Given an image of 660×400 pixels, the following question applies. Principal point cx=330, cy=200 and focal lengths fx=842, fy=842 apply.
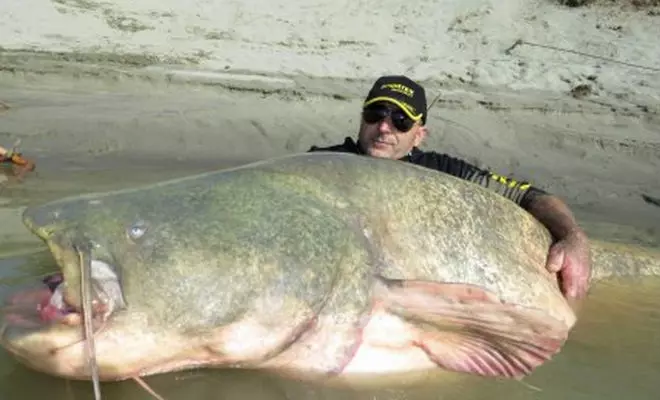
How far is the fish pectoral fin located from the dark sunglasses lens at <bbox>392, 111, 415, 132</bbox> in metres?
1.23

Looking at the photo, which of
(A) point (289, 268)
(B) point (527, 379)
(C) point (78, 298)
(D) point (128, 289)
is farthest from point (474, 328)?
(C) point (78, 298)

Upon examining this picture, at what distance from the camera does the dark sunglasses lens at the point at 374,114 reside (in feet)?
12.4

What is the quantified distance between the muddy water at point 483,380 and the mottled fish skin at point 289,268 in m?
0.14

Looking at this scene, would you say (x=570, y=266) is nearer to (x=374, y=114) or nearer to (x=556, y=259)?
(x=556, y=259)

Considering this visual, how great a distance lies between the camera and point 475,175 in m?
3.98

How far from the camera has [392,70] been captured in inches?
361

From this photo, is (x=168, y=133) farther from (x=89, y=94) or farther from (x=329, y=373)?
(x=329, y=373)

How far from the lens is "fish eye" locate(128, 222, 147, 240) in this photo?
234cm

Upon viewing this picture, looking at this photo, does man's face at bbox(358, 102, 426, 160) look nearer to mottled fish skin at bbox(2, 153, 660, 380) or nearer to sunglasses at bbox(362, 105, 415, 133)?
sunglasses at bbox(362, 105, 415, 133)

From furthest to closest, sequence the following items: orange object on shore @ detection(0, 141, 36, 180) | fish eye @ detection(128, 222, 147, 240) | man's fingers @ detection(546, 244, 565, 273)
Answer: orange object on shore @ detection(0, 141, 36, 180) → man's fingers @ detection(546, 244, 565, 273) → fish eye @ detection(128, 222, 147, 240)

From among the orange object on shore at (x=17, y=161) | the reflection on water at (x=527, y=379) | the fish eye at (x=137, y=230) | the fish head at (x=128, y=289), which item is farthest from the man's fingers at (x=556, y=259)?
the orange object on shore at (x=17, y=161)

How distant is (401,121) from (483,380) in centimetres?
127

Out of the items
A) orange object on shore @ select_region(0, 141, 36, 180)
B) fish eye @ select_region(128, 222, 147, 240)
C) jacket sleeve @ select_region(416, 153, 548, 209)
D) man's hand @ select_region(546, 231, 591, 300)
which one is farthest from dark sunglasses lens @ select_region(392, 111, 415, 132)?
orange object on shore @ select_region(0, 141, 36, 180)

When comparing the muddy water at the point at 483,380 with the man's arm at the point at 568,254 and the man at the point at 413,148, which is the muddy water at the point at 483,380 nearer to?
the man's arm at the point at 568,254
